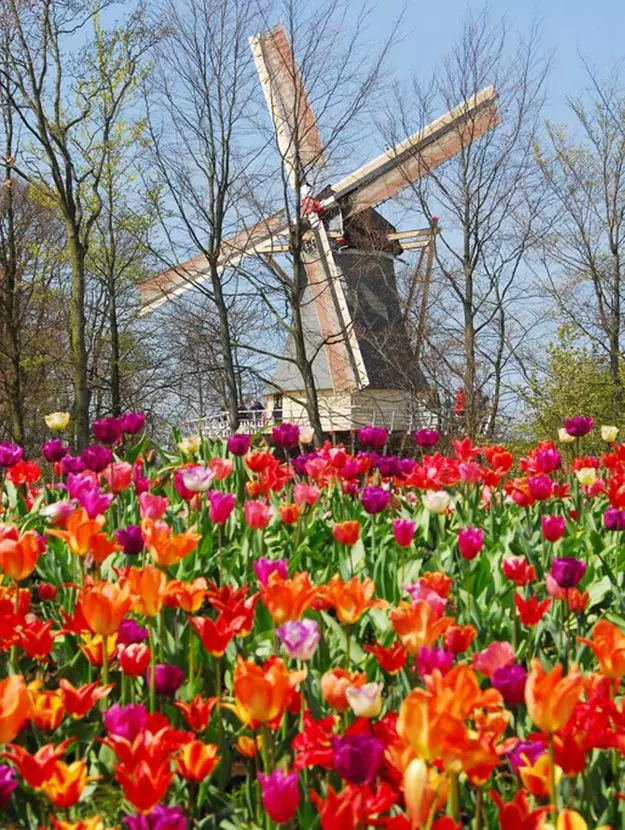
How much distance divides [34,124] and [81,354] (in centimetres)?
348

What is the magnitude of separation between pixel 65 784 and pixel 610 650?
791 mm

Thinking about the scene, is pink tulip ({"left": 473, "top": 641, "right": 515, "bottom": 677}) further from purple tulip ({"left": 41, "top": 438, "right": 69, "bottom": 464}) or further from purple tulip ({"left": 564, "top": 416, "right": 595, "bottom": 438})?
purple tulip ({"left": 564, "top": 416, "right": 595, "bottom": 438})

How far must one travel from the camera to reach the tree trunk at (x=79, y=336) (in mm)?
14305

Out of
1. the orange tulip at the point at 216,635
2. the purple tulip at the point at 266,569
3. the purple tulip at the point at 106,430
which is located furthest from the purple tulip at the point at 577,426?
the orange tulip at the point at 216,635

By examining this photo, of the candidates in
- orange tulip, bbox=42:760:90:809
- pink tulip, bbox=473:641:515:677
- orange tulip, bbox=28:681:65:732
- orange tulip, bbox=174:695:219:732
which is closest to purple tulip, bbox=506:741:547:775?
pink tulip, bbox=473:641:515:677

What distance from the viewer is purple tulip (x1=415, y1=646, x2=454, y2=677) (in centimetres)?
142

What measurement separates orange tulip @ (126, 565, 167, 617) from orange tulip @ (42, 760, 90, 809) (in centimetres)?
39

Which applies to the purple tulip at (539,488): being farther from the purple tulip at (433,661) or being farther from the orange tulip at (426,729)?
the orange tulip at (426,729)

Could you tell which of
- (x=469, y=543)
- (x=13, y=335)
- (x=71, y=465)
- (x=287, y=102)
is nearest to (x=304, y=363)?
(x=287, y=102)

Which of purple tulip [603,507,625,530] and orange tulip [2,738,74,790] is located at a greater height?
Answer: purple tulip [603,507,625,530]

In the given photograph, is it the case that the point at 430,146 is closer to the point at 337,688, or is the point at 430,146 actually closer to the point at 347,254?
the point at 347,254

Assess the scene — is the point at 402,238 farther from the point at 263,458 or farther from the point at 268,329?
the point at 263,458

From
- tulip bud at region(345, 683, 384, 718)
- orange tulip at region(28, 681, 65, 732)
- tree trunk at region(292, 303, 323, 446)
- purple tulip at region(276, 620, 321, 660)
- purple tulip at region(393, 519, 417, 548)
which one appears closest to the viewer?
tulip bud at region(345, 683, 384, 718)

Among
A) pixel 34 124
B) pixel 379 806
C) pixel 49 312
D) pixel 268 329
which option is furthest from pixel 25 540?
pixel 49 312
